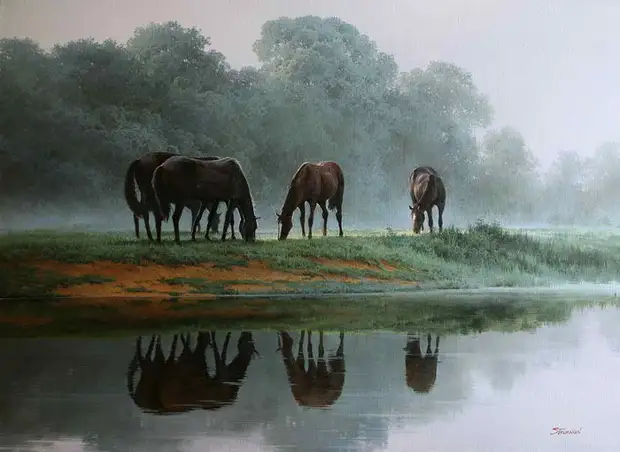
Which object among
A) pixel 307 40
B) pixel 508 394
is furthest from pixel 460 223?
pixel 508 394

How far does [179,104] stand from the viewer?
19.2 ft

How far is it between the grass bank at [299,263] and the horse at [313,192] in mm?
154

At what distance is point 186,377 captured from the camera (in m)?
4.14

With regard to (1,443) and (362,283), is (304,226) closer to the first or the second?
(362,283)

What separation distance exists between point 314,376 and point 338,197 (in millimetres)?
1926

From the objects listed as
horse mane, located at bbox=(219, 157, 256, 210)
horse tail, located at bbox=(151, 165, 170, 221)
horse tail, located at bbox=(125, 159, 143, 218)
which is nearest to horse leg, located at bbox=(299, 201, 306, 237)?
horse mane, located at bbox=(219, 157, 256, 210)

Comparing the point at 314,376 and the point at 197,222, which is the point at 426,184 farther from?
the point at 314,376

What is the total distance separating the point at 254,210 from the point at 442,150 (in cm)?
138

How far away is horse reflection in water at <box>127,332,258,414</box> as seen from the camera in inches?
152

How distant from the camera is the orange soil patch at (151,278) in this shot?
5504mm

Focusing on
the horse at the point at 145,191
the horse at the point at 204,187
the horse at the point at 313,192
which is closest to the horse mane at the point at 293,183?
the horse at the point at 313,192

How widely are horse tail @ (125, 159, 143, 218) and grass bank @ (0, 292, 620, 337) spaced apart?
60 cm

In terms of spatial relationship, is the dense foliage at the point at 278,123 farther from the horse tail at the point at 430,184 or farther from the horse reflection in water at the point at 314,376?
the horse reflection in water at the point at 314,376
